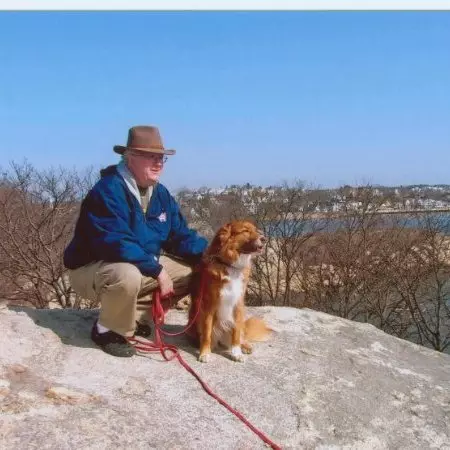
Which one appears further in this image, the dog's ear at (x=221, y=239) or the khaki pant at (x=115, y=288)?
the dog's ear at (x=221, y=239)

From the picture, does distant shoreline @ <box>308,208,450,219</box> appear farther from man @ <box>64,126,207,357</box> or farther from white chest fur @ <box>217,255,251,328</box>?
man @ <box>64,126,207,357</box>

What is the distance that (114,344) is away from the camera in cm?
395

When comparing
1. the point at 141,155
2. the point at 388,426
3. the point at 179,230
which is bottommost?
the point at 388,426

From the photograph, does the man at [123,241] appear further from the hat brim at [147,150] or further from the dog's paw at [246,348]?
the dog's paw at [246,348]

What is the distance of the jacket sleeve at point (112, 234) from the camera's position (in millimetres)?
3828

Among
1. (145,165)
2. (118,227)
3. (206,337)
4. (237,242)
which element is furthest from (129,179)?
(206,337)

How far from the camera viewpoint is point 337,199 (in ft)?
71.4

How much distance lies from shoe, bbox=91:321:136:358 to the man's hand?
47 centimetres

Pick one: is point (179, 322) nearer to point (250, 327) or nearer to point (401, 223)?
point (250, 327)

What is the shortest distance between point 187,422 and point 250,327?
1.51 meters

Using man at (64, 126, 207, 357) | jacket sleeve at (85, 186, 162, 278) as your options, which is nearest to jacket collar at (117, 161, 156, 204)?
man at (64, 126, 207, 357)

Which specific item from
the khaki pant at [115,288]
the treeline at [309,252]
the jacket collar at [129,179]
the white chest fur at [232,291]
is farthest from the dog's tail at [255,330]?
the treeline at [309,252]

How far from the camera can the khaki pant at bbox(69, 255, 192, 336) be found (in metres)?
3.82

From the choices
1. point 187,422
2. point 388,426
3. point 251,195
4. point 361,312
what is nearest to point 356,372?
point 388,426
